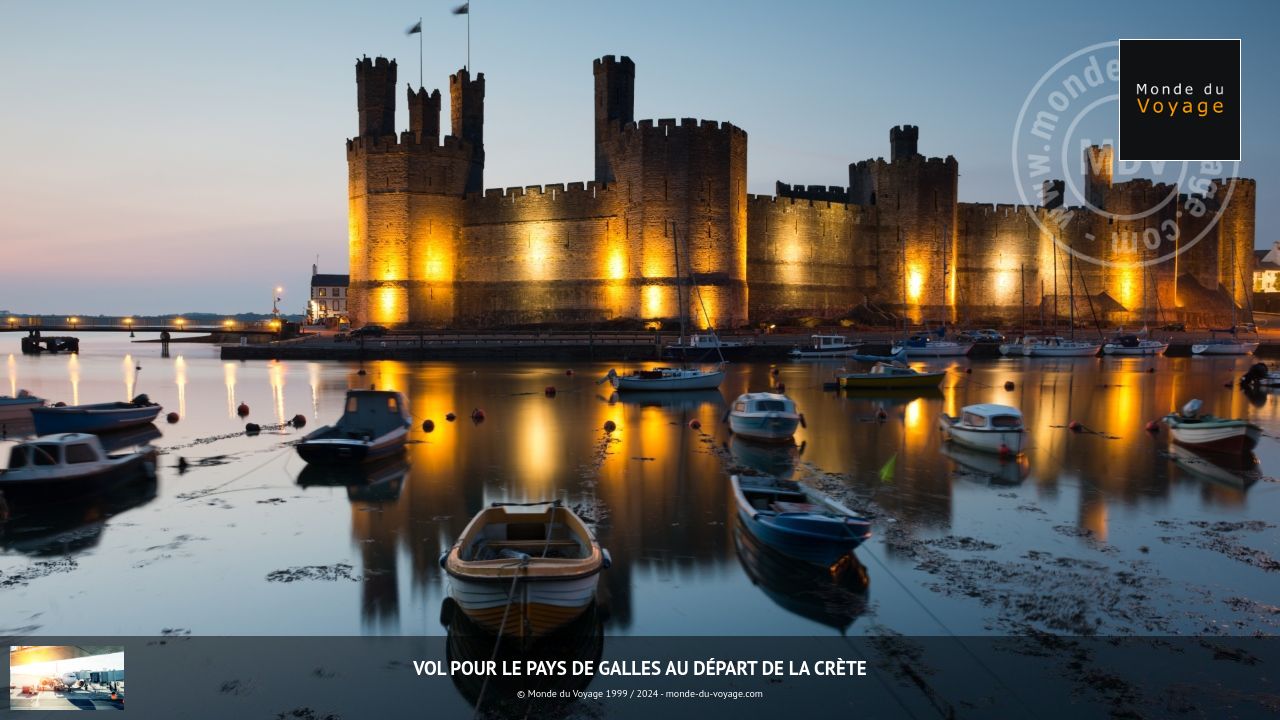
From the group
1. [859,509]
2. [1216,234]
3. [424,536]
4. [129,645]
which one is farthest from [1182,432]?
[1216,234]

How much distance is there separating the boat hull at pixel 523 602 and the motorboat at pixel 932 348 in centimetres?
3501

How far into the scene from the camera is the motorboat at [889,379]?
25703 millimetres

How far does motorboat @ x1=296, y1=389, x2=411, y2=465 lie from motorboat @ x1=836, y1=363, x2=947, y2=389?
13806 mm

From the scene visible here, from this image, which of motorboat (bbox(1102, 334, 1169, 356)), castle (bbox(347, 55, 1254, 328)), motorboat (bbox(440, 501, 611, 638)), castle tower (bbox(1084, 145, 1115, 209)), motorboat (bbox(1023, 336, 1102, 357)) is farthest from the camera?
castle tower (bbox(1084, 145, 1115, 209))

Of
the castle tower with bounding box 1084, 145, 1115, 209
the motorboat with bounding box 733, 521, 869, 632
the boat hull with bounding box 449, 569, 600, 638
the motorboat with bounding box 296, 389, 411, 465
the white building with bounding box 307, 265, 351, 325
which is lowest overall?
the motorboat with bounding box 733, 521, 869, 632

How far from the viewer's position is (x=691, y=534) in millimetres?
9812

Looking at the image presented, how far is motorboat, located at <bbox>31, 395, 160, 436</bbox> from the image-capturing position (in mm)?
17469

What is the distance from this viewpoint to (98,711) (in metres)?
5.92

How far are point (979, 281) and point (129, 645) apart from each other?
51821mm

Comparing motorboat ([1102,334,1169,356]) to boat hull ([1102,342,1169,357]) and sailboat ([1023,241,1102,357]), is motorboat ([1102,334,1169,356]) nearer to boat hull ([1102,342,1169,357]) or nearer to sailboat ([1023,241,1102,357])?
boat hull ([1102,342,1169,357])

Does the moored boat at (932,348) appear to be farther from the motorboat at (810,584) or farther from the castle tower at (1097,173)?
the motorboat at (810,584)

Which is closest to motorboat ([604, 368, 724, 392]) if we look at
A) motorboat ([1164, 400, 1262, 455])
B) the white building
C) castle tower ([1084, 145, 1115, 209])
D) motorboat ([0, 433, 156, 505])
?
motorboat ([1164, 400, 1262, 455])

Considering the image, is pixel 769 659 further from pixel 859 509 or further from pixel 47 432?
pixel 47 432

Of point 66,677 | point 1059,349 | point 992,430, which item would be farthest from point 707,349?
point 66,677
